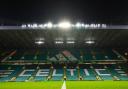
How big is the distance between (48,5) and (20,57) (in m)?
11.7

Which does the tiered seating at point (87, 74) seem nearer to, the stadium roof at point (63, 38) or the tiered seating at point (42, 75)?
the stadium roof at point (63, 38)

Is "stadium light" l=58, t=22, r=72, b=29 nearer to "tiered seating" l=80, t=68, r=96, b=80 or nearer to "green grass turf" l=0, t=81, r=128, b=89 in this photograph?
"green grass turf" l=0, t=81, r=128, b=89

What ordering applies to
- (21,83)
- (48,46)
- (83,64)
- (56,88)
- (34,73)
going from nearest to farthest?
(56,88), (21,83), (34,73), (83,64), (48,46)

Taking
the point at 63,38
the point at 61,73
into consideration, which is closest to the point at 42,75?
the point at 61,73

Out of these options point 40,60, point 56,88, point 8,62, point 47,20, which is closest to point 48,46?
point 40,60

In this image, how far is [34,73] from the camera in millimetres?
31328

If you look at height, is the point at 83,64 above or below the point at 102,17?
below

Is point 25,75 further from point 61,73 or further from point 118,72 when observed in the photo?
point 118,72

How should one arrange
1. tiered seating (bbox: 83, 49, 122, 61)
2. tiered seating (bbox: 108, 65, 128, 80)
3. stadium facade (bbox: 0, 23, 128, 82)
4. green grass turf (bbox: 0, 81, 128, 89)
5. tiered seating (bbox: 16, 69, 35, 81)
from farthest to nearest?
tiered seating (bbox: 83, 49, 122, 61) < tiered seating (bbox: 108, 65, 128, 80) < tiered seating (bbox: 16, 69, 35, 81) < stadium facade (bbox: 0, 23, 128, 82) < green grass turf (bbox: 0, 81, 128, 89)

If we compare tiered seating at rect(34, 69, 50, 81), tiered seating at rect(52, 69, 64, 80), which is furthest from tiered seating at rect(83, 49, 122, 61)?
tiered seating at rect(34, 69, 50, 81)

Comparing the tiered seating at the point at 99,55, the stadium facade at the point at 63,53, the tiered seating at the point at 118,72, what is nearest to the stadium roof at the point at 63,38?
the stadium facade at the point at 63,53

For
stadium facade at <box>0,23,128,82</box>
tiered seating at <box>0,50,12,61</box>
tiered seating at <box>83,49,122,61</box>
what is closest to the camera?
stadium facade at <box>0,23,128,82</box>

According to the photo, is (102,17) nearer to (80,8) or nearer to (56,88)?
(80,8)

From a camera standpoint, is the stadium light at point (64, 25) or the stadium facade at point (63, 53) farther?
the stadium facade at point (63, 53)
